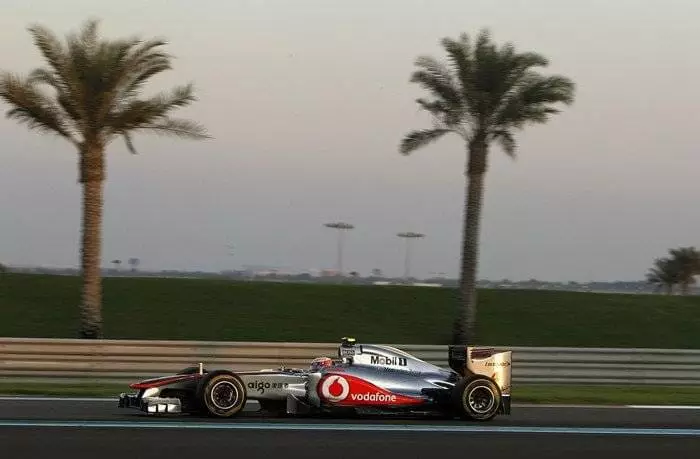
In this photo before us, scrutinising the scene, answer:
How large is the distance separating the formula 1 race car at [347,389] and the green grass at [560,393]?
360 cm

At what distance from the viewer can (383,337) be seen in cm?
2386

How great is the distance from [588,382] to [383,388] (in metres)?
9.08

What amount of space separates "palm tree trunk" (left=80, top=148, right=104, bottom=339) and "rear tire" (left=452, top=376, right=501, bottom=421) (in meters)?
11.9

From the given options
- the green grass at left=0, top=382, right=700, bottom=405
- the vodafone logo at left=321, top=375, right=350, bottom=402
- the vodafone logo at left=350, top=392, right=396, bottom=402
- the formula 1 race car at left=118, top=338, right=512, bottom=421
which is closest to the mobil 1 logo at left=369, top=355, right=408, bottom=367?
the formula 1 race car at left=118, top=338, right=512, bottom=421

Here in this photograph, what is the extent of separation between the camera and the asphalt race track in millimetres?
9281

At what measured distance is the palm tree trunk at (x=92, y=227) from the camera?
72.0ft

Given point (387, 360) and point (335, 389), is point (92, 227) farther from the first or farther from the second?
point (335, 389)

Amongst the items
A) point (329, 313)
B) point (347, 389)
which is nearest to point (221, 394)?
point (347, 389)

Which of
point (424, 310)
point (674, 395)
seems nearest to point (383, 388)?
point (674, 395)

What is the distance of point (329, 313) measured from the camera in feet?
83.6

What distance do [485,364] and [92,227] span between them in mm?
12702

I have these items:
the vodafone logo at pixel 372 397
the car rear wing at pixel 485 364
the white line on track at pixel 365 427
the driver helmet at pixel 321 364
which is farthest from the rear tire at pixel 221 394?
the car rear wing at pixel 485 364

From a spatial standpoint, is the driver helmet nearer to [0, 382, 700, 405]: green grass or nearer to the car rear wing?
the car rear wing

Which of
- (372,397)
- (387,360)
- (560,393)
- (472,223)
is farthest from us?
(472,223)
